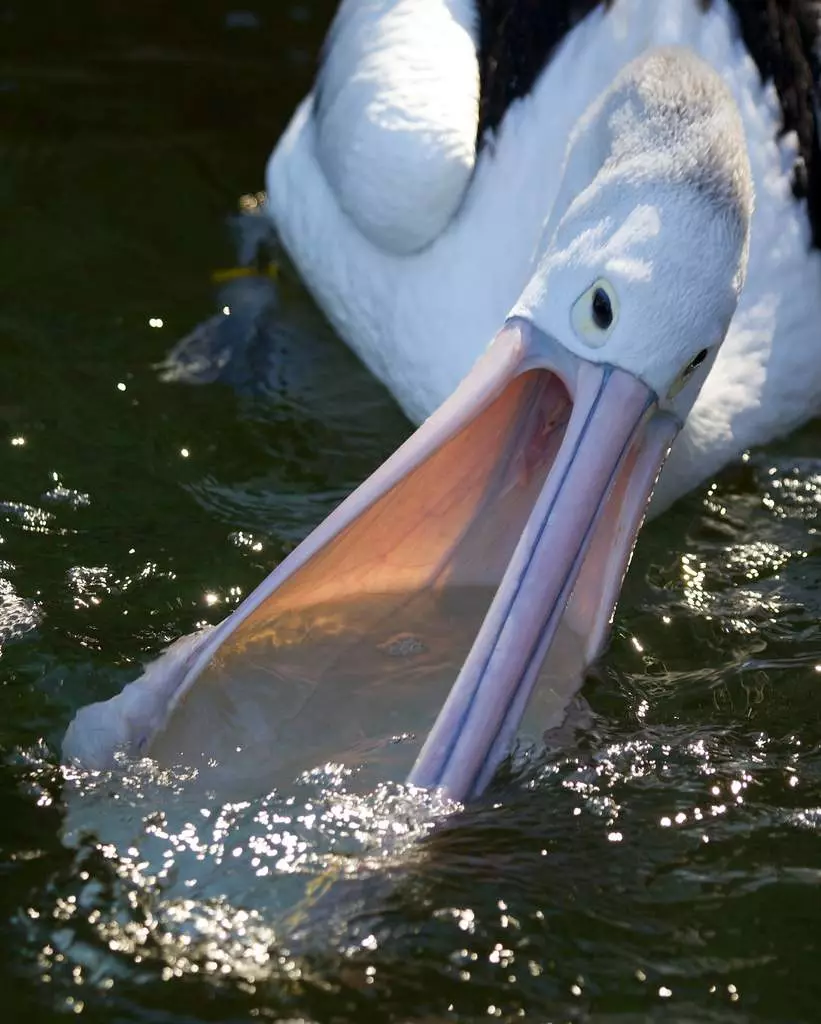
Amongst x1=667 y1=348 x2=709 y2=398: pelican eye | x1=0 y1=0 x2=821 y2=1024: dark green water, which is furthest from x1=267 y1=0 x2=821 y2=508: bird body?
x1=667 y1=348 x2=709 y2=398: pelican eye

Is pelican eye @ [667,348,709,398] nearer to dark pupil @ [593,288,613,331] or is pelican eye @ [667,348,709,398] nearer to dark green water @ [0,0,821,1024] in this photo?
dark pupil @ [593,288,613,331]

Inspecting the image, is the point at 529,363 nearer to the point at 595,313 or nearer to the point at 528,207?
the point at 595,313

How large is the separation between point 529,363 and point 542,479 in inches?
9.9

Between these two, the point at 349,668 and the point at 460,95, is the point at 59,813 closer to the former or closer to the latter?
the point at 349,668

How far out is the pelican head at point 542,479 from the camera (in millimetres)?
3207

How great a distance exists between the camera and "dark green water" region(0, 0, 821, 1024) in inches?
114

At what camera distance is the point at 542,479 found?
11.9 feet

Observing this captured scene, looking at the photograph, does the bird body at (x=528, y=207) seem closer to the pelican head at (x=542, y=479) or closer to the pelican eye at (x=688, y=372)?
the pelican head at (x=542, y=479)

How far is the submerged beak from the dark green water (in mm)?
200

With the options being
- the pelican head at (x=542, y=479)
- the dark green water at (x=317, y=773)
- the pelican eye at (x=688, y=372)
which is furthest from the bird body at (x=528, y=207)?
the pelican eye at (x=688, y=372)

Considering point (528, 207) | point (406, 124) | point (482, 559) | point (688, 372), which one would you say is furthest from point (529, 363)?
point (406, 124)

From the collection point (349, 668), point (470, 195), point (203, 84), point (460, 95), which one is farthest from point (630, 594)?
point (203, 84)

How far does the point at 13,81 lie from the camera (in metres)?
6.29

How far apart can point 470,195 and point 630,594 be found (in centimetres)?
113
